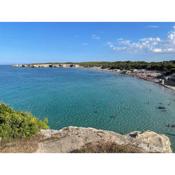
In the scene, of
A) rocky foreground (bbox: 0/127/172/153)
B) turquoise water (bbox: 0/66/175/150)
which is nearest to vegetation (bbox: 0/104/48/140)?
rocky foreground (bbox: 0/127/172/153)

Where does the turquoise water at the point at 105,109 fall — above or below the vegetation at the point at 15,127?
below

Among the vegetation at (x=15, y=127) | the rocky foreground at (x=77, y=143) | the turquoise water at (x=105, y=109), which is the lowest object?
the turquoise water at (x=105, y=109)

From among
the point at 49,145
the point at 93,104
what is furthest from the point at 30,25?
the point at 49,145

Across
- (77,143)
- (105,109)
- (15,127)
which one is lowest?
(105,109)

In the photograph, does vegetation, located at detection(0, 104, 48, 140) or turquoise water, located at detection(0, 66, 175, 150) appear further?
turquoise water, located at detection(0, 66, 175, 150)

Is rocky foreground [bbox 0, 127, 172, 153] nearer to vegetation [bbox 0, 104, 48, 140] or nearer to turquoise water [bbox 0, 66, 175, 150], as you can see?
vegetation [bbox 0, 104, 48, 140]

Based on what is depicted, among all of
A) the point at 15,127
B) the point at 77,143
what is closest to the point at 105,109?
the point at 15,127

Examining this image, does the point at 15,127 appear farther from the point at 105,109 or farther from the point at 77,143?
the point at 105,109

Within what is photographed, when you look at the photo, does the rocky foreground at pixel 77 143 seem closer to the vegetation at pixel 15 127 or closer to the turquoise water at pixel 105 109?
the vegetation at pixel 15 127

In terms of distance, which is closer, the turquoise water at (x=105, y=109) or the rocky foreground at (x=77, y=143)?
the rocky foreground at (x=77, y=143)

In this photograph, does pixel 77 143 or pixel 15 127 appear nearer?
pixel 77 143

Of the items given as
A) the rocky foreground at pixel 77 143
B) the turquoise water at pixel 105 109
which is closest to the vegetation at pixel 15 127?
the rocky foreground at pixel 77 143
